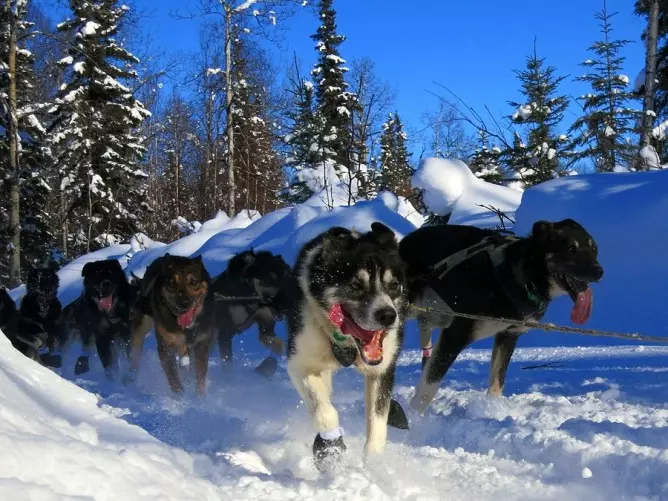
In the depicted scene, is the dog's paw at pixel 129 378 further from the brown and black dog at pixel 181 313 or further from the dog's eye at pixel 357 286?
the dog's eye at pixel 357 286

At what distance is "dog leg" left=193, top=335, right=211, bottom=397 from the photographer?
5725mm

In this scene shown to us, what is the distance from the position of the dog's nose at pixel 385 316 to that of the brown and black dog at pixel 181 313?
2.91 m

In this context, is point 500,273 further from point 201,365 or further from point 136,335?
point 136,335

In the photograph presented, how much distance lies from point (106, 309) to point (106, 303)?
0.08 metres

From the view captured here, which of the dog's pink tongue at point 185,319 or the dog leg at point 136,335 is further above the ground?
the dog's pink tongue at point 185,319

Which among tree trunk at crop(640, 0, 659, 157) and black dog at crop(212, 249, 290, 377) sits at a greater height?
tree trunk at crop(640, 0, 659, 157)

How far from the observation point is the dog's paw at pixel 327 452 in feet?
10.3

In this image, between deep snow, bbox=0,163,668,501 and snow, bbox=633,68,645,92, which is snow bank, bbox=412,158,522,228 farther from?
snow, bbox=633,68,645,92

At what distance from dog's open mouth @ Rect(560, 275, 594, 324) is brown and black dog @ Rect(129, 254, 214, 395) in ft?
10.8

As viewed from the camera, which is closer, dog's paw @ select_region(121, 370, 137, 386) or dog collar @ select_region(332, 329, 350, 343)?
dog collar @ select_region(332, 329, 350, 343)

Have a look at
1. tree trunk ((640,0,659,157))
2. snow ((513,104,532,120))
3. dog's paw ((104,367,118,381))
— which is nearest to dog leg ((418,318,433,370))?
dog's paw ((104,367,118,381))

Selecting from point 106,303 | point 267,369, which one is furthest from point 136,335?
point 267,369

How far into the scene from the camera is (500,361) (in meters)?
4.91

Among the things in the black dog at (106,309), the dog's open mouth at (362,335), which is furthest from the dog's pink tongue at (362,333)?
the black dog at (106,309)
